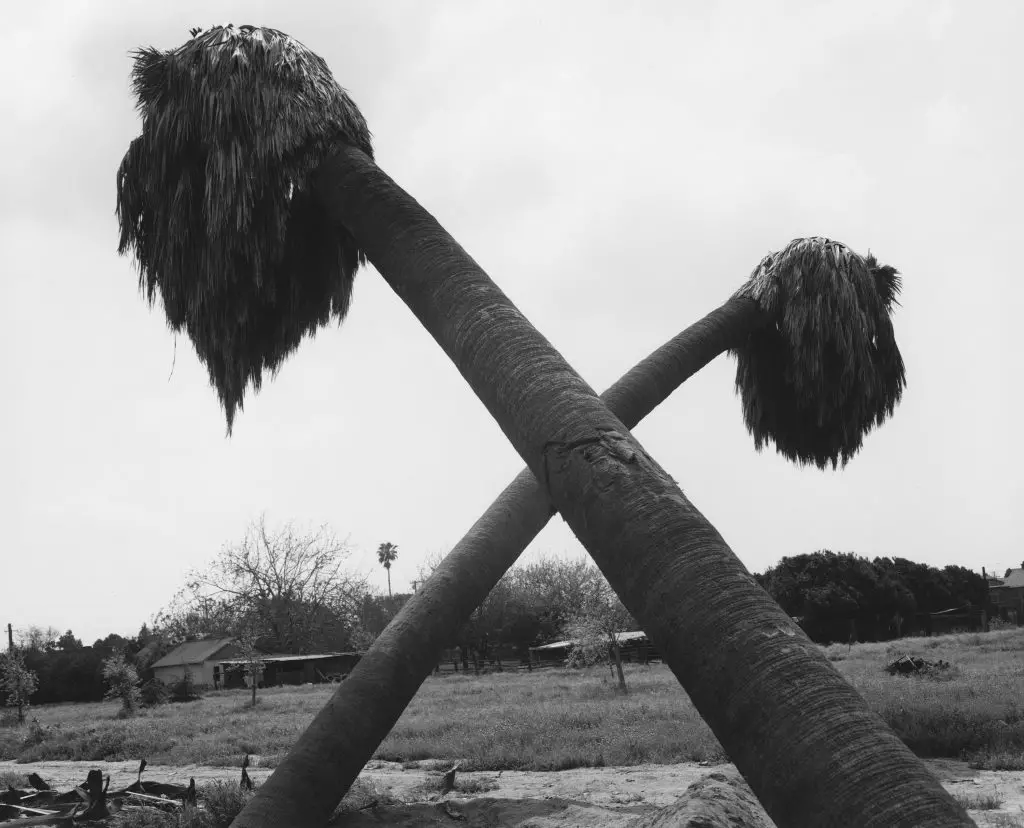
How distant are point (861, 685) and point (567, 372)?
1765 cm

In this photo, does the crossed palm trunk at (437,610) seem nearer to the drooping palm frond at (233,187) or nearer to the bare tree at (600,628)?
the drooping palm frond at (233,187)

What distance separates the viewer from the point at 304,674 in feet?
154

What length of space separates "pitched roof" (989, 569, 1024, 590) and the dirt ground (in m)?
67.9

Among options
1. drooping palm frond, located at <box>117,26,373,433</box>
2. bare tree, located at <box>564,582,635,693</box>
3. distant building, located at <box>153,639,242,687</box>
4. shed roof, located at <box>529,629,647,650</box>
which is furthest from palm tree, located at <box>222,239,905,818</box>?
distant building, located at <box>153,639,242,687</box>

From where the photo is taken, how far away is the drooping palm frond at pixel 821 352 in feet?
21.4

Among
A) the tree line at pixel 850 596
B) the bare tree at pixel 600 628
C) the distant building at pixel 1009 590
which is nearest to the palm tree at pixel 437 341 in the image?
the bare tree at pixel 600 628

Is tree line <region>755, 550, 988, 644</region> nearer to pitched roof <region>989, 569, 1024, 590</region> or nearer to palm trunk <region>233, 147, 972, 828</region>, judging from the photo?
pitched roof <region>989, 569, 1024, 590</region>

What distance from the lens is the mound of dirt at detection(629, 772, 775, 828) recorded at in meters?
4.14

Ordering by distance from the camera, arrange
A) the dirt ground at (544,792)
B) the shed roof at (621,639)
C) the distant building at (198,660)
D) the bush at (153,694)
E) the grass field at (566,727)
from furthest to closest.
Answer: the distant building at (198,660) → the shed roof at (621,639) → the bush at (153,694) → the grass field at (566,727) → the dirt ground at (544,792)

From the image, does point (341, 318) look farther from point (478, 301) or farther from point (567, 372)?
Answer: point (567, 372)

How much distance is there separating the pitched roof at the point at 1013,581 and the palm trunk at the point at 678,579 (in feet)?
245

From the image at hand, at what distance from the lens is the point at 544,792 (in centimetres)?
829

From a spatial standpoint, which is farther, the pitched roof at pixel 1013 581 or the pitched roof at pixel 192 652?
the pitched roof at pixel 1013 581

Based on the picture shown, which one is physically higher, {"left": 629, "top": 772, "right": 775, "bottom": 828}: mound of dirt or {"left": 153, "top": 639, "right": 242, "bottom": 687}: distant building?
{"left": 629, "top": 772, "right": 775, "bottom": 828}: mound of dirt
